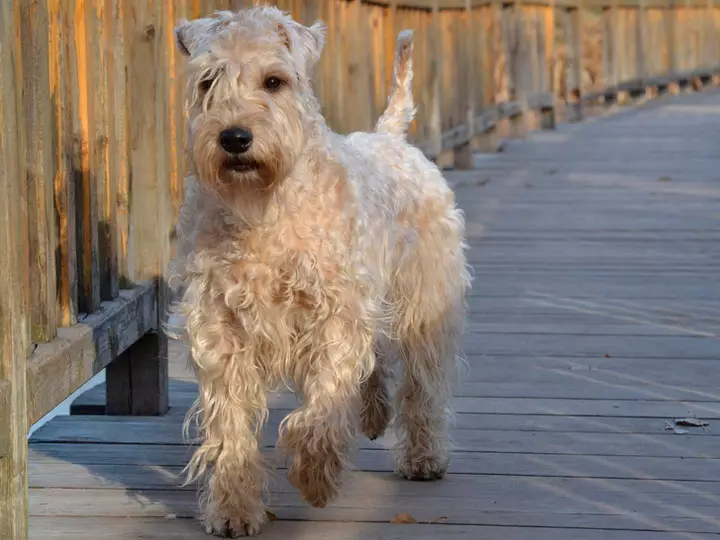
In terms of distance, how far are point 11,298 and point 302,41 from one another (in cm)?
120

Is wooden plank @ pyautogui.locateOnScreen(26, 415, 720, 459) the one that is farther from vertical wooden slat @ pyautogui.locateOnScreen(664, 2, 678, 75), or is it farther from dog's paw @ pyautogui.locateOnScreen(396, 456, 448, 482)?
vertical wooden slat @ pyautogui.locateOnScreen(664, 2, 678, 75)

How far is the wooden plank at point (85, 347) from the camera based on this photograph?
3285mm

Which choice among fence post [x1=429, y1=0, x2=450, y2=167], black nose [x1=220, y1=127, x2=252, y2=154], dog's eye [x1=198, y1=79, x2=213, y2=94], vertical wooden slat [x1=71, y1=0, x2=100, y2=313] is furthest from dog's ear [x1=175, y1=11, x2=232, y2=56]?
fence post [x1=429, y1=0, x2=450, y2=167]

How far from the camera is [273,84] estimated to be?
3371 millimetres

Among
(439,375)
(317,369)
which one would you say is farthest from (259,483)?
(439,375)

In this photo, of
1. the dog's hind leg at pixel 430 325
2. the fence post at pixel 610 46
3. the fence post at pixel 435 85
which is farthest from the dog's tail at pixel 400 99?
the fence post at pixel 610 46

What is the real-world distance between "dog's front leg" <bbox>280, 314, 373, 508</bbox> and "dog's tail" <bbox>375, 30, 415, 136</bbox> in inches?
48.3

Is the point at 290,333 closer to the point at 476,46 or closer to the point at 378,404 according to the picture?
the point at 378,404

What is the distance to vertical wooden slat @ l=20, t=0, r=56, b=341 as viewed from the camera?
123 inches

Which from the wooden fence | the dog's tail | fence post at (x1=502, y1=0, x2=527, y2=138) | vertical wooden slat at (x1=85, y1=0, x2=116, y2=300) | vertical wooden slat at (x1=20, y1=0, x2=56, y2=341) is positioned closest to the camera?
the wooden fence

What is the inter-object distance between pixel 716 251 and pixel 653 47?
12523 millimetres

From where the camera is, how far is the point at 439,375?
4156 millimetres

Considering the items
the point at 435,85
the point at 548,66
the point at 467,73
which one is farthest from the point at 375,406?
the point at 548,66

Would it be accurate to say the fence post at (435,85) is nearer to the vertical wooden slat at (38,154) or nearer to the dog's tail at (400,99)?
the dog's tail at (400,99)
